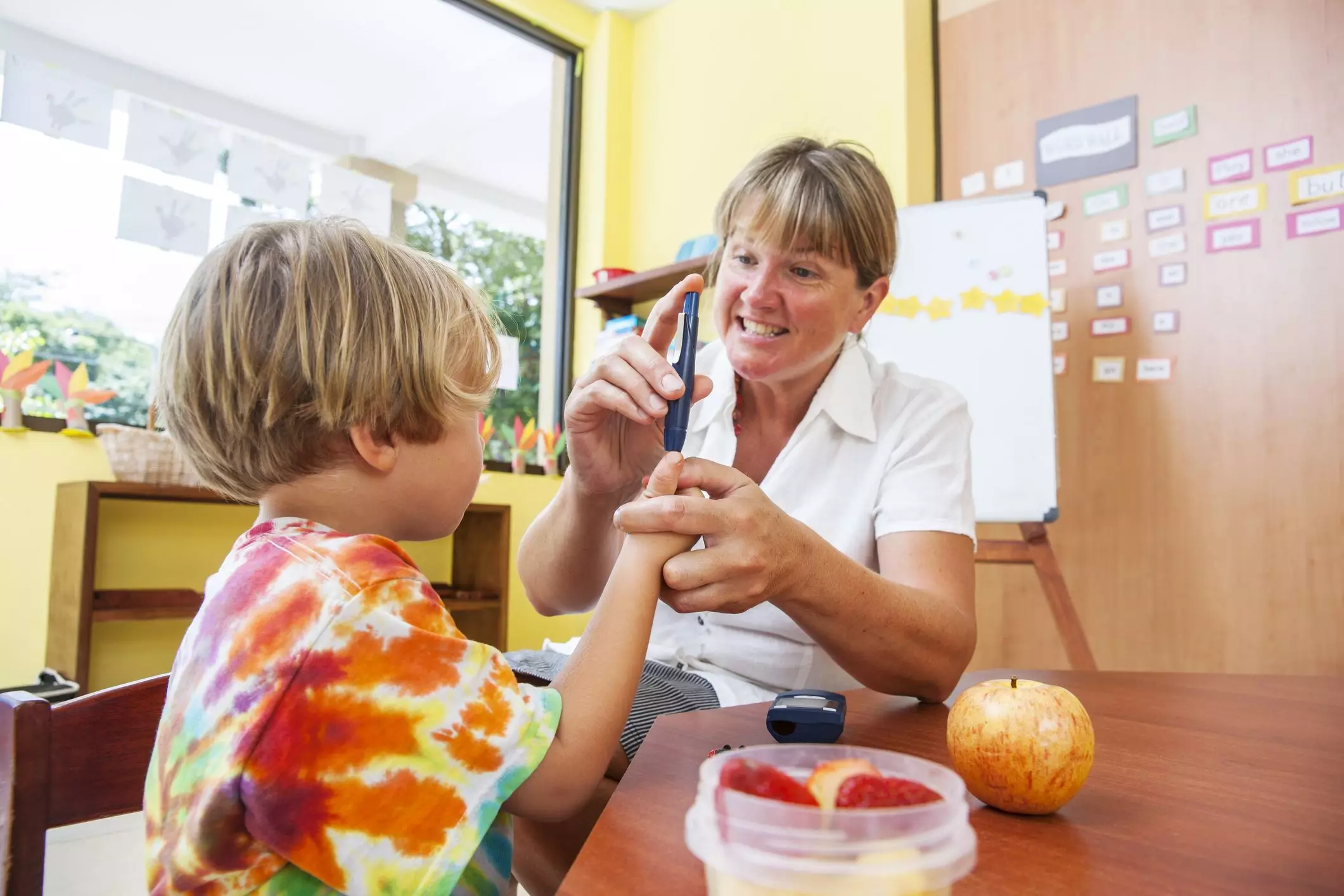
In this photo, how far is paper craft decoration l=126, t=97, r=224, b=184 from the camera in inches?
106

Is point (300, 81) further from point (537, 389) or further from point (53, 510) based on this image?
point (53, 510)

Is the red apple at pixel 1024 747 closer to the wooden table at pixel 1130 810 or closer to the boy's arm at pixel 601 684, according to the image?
the wooden table at pixel 1130 810

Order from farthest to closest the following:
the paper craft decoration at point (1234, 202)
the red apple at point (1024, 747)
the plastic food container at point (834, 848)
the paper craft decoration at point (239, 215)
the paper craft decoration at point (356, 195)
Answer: the paper craft decoration at point (356, 195) → the paper craft decoration at point (239, 215) → the paper craft decoration at point (1234, 202) → the red apple at point (1024, 747) → the plastic food container at point (834, 848)

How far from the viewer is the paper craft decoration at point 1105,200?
2.46 meters

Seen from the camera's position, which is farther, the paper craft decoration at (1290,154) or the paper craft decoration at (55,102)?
the paper craft decoration at (55,102)

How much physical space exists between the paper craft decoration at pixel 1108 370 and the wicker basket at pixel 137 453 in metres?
2.53

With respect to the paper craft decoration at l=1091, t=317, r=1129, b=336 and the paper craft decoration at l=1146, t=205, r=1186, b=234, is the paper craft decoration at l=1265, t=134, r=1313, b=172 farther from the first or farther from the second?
the paper craft decoration at l=1091, t=317, r=1129, b=336

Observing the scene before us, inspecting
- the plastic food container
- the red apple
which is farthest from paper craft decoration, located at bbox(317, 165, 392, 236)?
the plastic food container

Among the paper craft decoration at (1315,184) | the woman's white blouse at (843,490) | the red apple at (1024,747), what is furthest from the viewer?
the paper craft decoration at (1315,184)

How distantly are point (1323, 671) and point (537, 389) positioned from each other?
285 centimetres

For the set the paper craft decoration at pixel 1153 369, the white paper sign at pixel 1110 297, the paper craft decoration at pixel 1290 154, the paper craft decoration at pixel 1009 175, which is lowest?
the paper craft decoration at pixel 1153 369

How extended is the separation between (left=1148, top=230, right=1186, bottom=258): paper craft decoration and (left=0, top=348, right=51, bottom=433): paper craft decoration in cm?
309

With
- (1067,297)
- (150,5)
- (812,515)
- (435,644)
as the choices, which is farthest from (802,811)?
(150,5)

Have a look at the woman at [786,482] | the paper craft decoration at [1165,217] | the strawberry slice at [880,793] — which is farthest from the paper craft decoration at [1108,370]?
the strawberry slice at [880,793]
